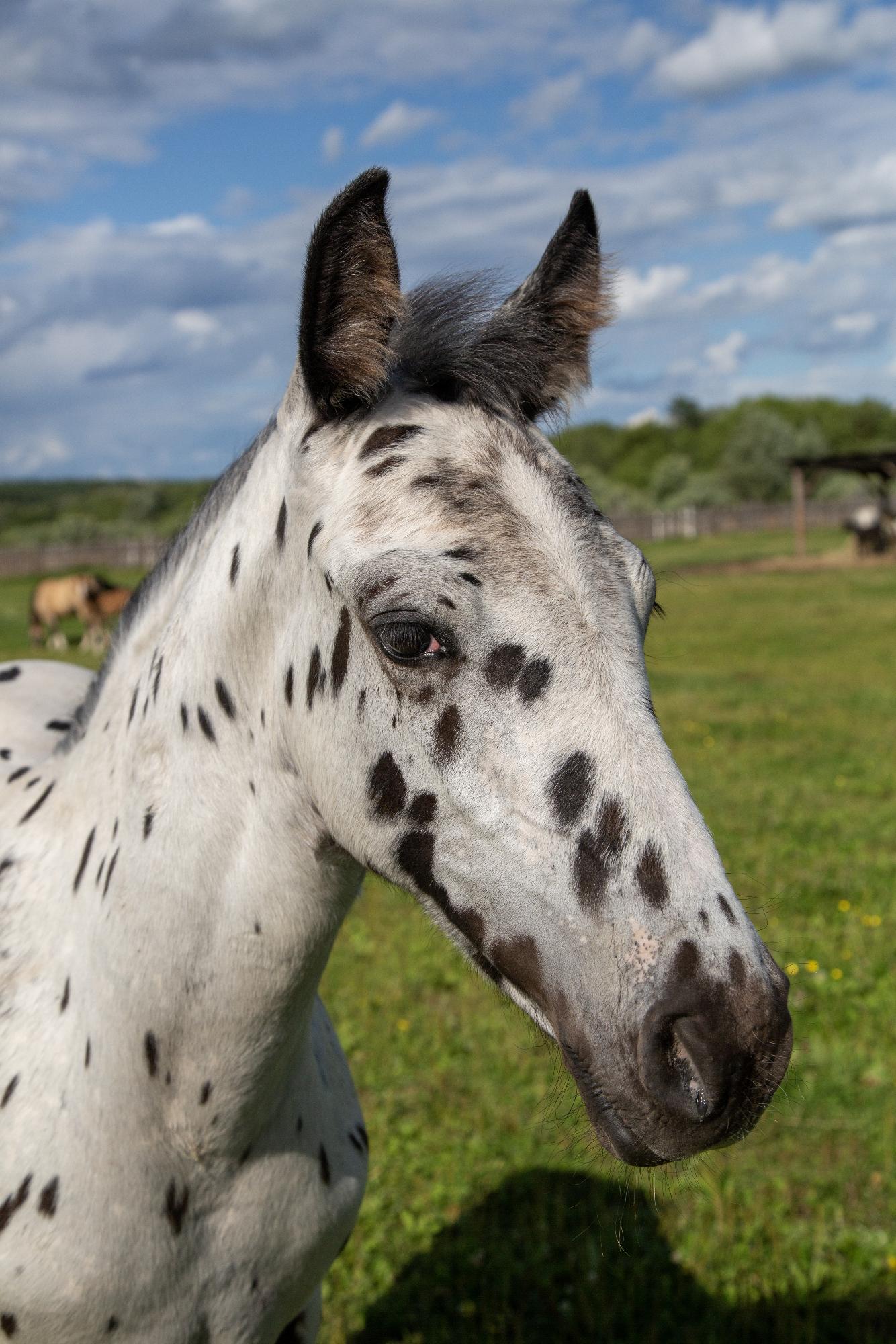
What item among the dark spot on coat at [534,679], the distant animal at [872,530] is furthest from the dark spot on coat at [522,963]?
the distant animal at [872,530]

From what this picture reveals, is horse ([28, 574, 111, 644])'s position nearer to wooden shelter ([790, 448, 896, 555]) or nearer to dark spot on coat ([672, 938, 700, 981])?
wooden shelter ([790, 448, 896, 555])

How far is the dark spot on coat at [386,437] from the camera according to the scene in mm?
1591

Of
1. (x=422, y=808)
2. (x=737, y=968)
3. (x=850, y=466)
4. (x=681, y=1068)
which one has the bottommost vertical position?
(x=850, y=466)

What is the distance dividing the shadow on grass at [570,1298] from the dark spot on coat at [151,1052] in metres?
1.74

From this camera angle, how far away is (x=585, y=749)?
1.42 m

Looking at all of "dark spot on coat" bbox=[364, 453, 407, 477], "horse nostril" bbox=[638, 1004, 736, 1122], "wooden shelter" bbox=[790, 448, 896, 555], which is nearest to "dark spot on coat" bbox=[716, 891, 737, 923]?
"horse nostril" bbox=[638, 1004, 736, 1122]

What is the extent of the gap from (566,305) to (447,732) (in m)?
0.85

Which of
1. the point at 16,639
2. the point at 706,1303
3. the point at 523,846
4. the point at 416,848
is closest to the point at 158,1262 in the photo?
the point at 416,848

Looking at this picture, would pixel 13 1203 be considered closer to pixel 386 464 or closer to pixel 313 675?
pixel 313 675

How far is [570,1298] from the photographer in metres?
3.33

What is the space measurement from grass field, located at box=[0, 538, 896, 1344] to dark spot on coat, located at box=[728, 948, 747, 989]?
41cm

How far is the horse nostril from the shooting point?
1.29m

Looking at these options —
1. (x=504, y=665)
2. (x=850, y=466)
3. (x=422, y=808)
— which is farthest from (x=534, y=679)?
(x=850, y=466)

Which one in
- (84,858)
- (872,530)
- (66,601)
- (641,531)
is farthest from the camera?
(641,531)
